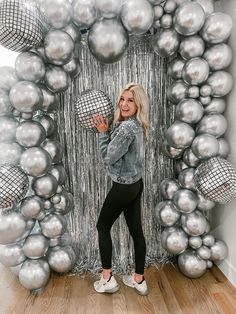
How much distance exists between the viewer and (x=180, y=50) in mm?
2271

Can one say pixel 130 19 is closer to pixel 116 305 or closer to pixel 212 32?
pixel 212 32

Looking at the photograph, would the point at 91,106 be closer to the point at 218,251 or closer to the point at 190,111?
the point at 190,111

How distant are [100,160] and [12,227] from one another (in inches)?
32.2

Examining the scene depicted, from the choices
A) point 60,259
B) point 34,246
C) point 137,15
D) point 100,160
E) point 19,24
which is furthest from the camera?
point 100,160

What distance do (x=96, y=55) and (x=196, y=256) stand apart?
5.25ft

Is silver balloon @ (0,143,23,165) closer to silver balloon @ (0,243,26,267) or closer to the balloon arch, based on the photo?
the balloon arch

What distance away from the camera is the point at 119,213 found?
2273 millimetres

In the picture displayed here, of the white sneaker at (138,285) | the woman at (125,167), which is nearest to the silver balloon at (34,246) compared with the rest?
the woman at (125,167)

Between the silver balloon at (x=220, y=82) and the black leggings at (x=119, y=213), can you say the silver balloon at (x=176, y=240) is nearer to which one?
the black leggings at (x=119, y=213)

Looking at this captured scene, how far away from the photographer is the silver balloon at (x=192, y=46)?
7.27 ft

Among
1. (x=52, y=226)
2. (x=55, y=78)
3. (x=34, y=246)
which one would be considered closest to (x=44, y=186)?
(x=52, y=226)

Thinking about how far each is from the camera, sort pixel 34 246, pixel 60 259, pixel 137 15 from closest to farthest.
Result: pixel 137 15 → pixel 34 246 → pixel 60 259

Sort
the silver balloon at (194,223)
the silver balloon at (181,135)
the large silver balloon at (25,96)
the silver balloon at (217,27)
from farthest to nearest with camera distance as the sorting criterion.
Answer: the silver balloon at (194,223), the silver balloon at (181,135), the silver balloon at (217,27), the large silver balloon at (25,96)

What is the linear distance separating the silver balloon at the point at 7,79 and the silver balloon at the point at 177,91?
3.49ft
